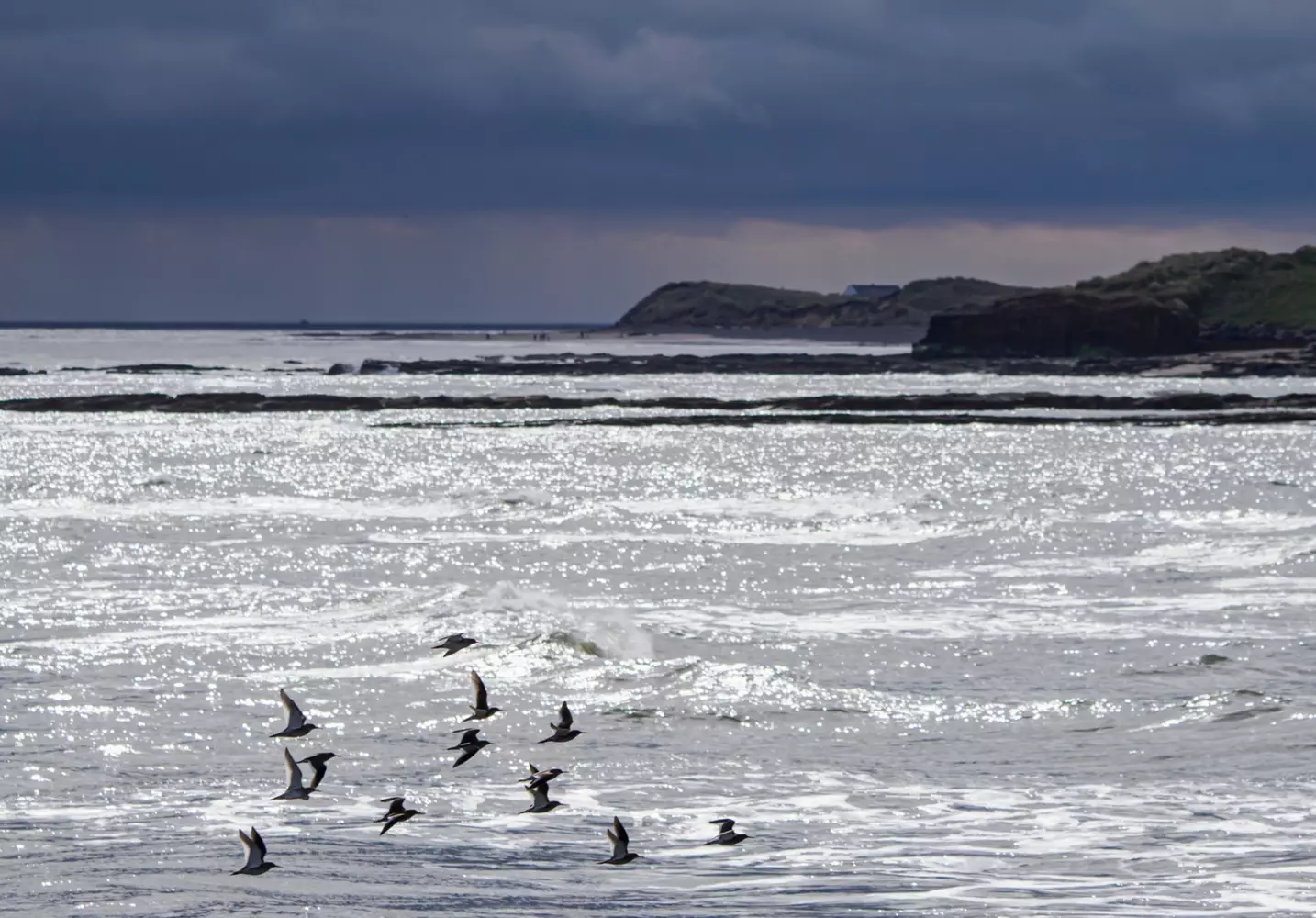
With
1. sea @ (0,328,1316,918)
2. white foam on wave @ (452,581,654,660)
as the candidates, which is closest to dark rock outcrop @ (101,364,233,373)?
sea @ (0,328,1316,918)

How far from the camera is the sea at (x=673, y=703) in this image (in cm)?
1619

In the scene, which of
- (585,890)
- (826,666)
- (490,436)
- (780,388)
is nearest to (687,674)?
(826,666)

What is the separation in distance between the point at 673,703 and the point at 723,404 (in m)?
82.6

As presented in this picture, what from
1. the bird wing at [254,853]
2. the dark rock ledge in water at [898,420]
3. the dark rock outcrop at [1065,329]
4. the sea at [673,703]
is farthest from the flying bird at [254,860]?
the dark rock outcrop at [1065,329]

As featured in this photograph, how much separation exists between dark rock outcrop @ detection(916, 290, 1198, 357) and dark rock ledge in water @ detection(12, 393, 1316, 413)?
5827 cm

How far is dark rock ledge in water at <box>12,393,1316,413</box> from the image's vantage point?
102 m

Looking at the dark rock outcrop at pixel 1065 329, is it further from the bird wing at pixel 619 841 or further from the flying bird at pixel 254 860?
the flying bird at pixel 254 860

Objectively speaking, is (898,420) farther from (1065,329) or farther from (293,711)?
(1065,329)

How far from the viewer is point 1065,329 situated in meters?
176

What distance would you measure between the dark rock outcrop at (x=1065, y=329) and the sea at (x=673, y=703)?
393 feet

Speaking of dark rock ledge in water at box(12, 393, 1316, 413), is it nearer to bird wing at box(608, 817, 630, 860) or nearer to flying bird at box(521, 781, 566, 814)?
flying bird at box(521, 781, 566, 814)

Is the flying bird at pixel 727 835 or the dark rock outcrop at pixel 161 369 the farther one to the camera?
the dark rock outcrop at pixel 161 369

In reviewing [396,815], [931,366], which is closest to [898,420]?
[931,366]

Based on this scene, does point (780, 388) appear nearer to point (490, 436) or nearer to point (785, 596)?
point (490, 436)
